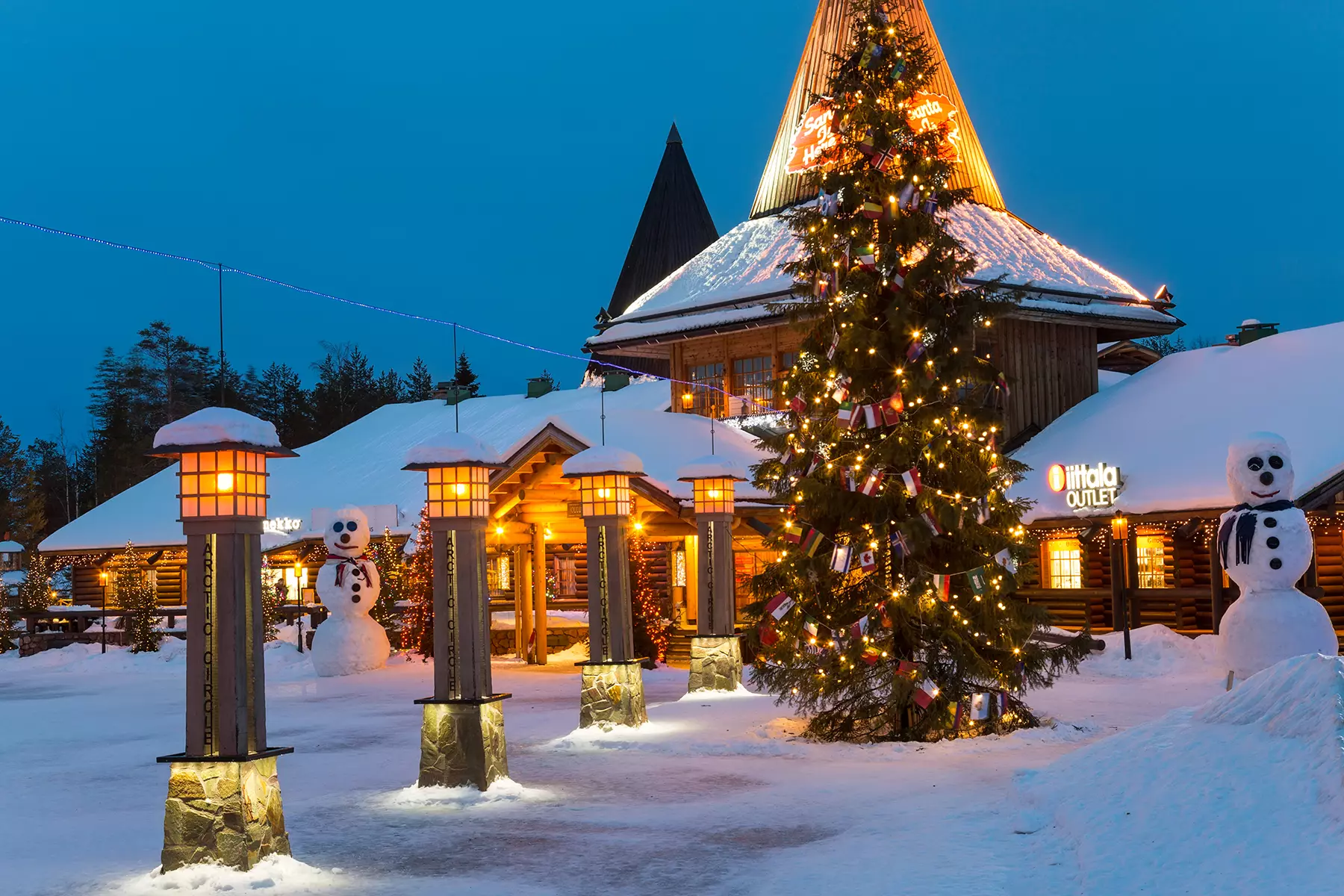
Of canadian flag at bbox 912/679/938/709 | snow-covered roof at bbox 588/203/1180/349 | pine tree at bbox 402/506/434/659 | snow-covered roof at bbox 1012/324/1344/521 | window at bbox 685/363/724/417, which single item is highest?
snow-covered roof at bbox 588/203/1180/349

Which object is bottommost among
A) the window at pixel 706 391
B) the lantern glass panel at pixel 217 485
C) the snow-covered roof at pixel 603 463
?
the lantern glass panel at pixel 217 485

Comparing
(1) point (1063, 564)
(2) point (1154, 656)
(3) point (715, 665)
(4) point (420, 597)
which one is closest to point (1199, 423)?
(1) point (1063, 564)

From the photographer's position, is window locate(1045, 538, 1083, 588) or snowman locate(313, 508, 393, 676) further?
window locate(1045, 538, 1083, 588)

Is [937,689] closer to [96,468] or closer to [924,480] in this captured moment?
[924,480]

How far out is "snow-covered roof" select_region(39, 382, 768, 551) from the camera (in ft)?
103

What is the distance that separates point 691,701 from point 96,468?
2444 inches

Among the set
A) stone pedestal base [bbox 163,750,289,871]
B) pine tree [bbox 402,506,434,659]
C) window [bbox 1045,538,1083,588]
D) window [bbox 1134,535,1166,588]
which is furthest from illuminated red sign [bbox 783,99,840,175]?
stone pedestal base [bbox 163,750,289,871]

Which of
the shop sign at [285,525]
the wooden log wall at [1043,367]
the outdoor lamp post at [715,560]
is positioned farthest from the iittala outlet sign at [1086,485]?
the shop sign at [285,525]

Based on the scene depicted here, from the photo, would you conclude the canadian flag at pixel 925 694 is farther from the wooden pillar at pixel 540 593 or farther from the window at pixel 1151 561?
the window at pixel 1151 561

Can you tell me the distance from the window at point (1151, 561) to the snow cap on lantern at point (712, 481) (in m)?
9.81

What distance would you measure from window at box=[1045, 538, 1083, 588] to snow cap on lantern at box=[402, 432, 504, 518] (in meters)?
17.5

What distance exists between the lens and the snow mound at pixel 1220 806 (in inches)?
276

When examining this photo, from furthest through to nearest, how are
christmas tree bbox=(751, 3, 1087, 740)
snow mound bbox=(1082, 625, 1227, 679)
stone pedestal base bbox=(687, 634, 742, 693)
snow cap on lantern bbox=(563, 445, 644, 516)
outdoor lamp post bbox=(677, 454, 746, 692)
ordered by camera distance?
snow mound bbox=(1082, 625, 1227, 679)
outdoor lamp post bbox=(677, 454, 746, 692)
stone pedestal base bbox=(687, 634, 742, 693)
snow cap on lantern bbox=(563, 445, 644, 516)
christmas tree bbox=(751, 3, 1087, 740)

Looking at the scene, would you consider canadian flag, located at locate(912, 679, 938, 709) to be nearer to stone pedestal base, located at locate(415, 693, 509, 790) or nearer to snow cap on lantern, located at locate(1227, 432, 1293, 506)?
stone pedestal base, located at locate(415, 693, 509, 790)
